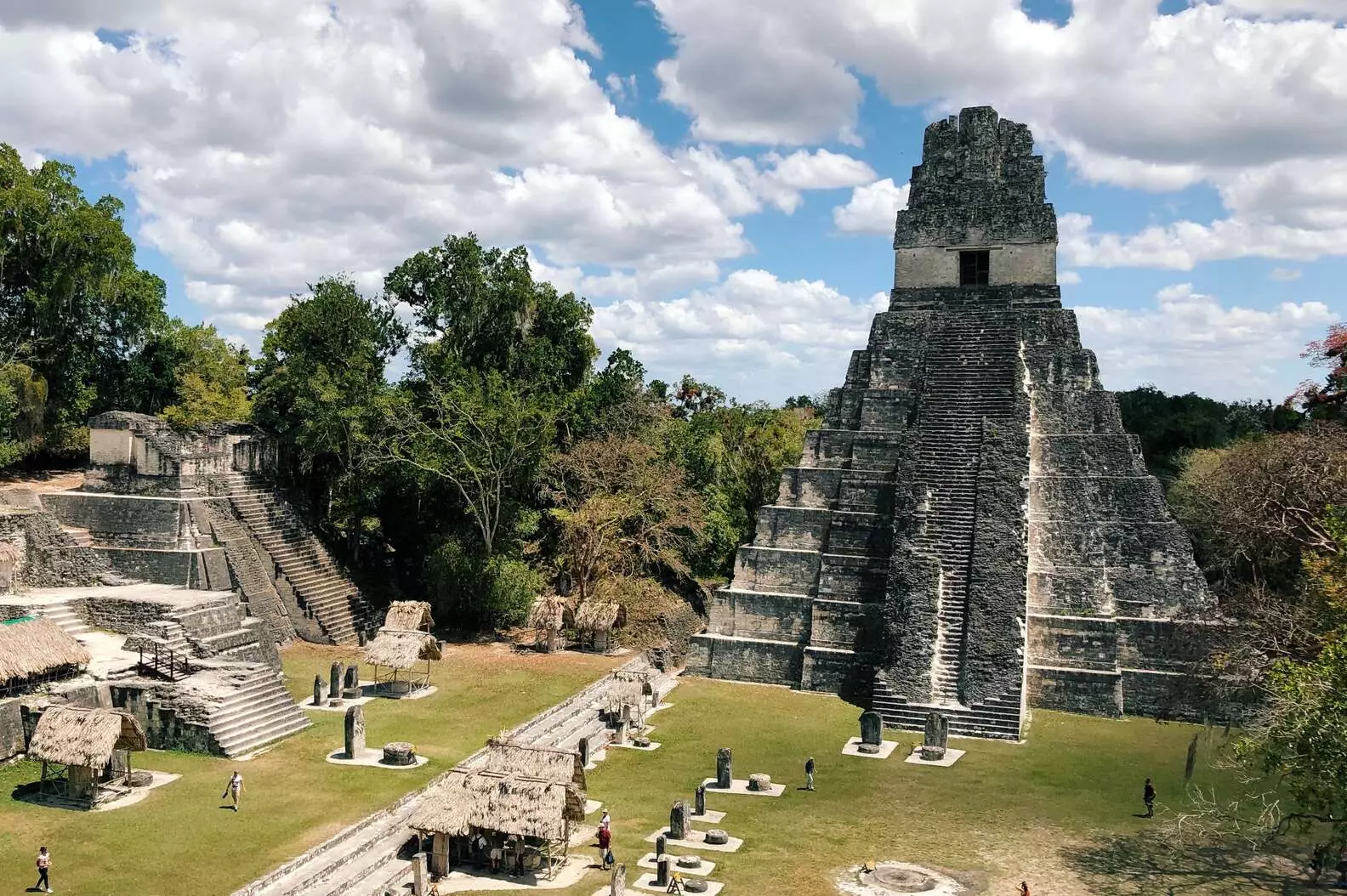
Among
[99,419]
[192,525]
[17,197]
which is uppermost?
[17,197]

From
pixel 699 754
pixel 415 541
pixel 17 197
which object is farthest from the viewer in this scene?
pixel 415 541

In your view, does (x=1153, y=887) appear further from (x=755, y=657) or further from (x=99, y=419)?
(x=99, y=419)

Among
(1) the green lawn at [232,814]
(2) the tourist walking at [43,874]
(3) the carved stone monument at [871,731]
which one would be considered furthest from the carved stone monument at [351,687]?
(3) the carved stone monument at [871,731]

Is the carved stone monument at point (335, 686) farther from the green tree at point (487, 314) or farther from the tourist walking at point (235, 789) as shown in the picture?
the green tree at point (487, 314)

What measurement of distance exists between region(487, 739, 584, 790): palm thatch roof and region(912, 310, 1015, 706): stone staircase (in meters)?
10.2

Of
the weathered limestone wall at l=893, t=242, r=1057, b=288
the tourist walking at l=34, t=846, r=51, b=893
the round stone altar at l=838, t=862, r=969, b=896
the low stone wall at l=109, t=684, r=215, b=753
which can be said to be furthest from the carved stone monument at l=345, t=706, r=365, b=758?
the weathered limestone wall at l=893, t=242, r=1057, b=288

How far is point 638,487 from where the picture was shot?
34156 mm

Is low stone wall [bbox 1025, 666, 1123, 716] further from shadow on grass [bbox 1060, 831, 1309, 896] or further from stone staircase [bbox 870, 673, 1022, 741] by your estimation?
shadow on grass [bbox 1060, 831, 1309, 896]

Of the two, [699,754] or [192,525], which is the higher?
[192,525]

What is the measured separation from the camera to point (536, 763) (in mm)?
17359

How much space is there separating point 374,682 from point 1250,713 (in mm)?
20264

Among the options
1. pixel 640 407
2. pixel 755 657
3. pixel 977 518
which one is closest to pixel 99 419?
pixel 640 407

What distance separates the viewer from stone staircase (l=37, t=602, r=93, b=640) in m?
24.9

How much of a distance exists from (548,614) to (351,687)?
23.8ft
